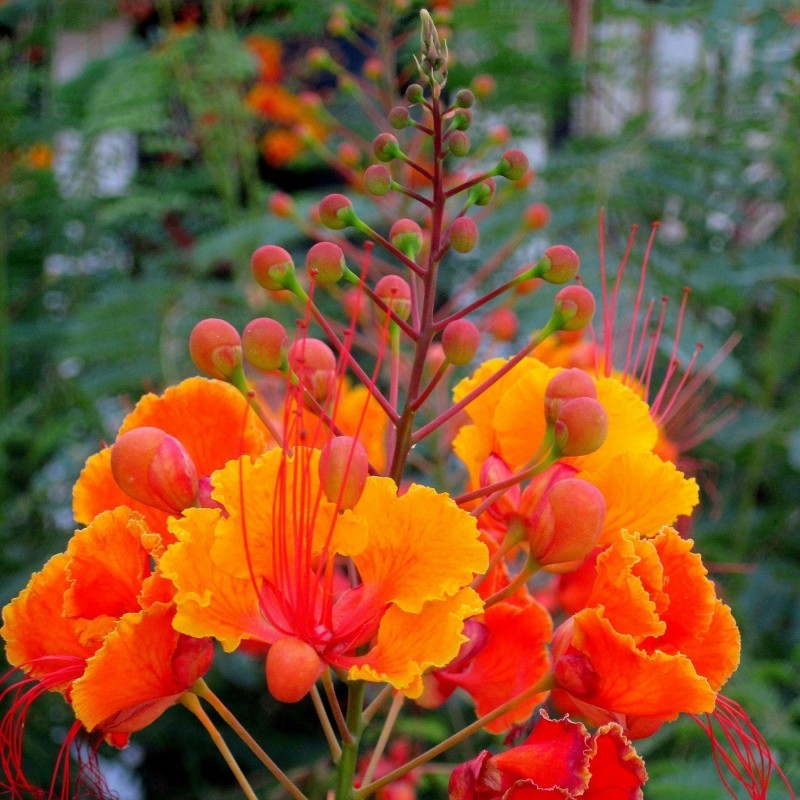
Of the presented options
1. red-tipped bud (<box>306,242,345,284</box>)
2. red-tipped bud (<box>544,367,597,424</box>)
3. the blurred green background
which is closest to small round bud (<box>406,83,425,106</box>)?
red-tipped bud (<box>306,242,345,284</box>)

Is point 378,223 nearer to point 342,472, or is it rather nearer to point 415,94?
point 415,94

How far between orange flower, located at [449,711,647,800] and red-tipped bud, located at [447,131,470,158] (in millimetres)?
423

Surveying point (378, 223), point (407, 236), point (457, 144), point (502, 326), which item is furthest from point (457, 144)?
point (378, 223)

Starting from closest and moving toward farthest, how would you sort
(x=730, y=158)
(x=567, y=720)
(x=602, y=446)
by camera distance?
(x=567, y=720), (x=602, y=446), (x=730, y=158)

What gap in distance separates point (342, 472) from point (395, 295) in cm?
20

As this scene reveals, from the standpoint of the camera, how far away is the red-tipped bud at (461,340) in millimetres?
793

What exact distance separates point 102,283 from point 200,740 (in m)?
1.24

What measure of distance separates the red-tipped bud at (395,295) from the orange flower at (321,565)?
171 mm

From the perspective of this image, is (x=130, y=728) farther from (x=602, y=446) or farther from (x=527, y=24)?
(x=527, y=24)

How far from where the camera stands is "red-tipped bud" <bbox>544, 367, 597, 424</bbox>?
773mm

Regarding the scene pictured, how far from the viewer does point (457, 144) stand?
79 cm

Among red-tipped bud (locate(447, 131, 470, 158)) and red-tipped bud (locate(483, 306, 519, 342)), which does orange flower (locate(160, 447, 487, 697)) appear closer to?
red-tipped bud (locate(447, 131, 470, 158))

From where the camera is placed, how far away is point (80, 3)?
2930 mm

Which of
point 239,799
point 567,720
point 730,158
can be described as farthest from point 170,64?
point 567,720
